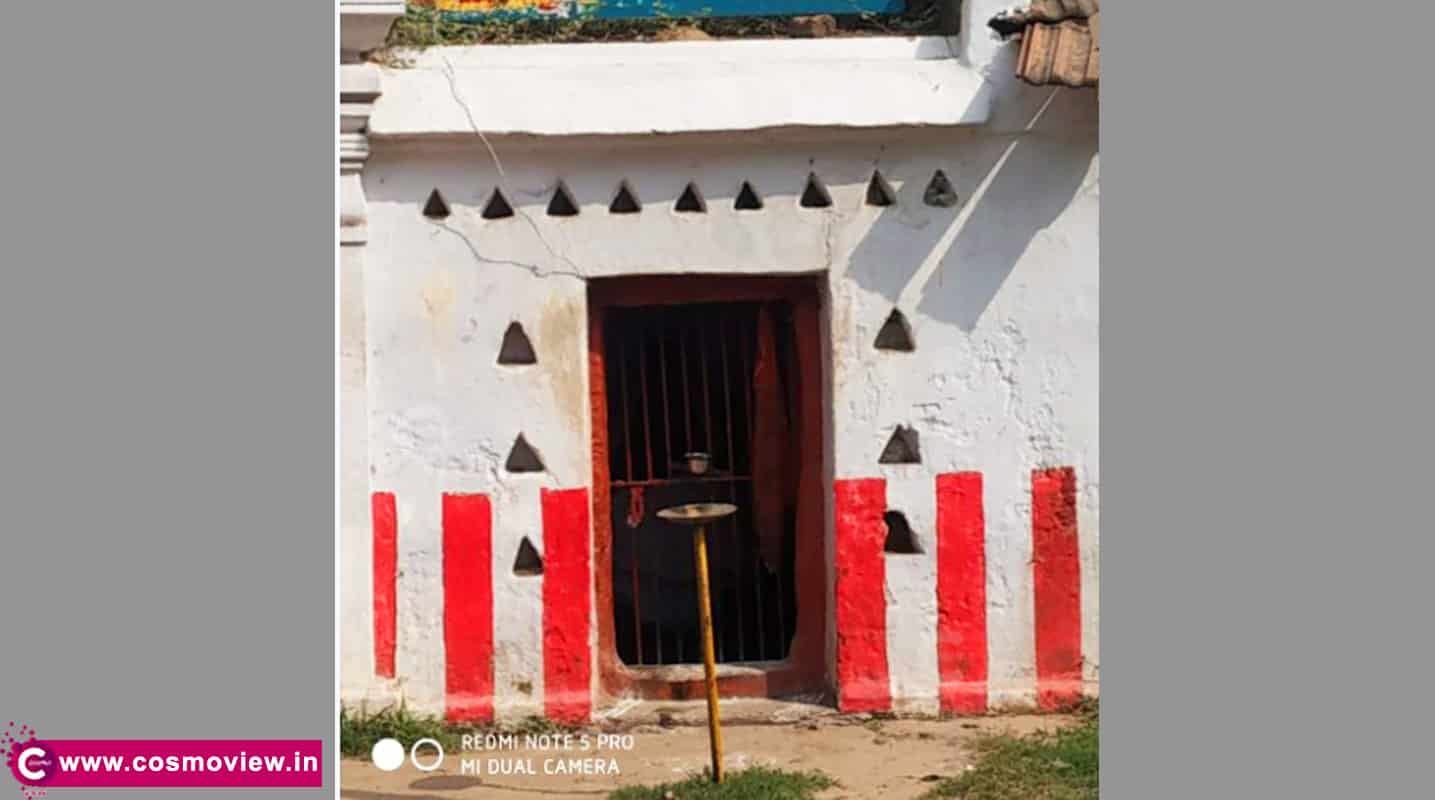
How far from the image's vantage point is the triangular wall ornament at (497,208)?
9.29 metres

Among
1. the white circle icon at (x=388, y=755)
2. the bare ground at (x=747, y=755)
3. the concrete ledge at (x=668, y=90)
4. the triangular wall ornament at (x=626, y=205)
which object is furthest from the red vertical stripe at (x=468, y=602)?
the concrete ledge at (x=668, y=90)

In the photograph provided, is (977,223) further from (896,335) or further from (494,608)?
(494,608)

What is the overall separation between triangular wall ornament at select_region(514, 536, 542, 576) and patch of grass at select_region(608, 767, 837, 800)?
1.21 meters

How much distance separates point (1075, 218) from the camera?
9391 millimetres

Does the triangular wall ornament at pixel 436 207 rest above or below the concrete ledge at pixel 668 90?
below

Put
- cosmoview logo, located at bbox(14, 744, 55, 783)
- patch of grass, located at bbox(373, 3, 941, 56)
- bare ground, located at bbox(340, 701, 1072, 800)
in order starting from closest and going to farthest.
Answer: cosmoview logo, located at bbox(14, 744, 55, 783) → bare ground, located at bbox(340, 701, 1072, 800) → patch of grass, located at bbox(373, 3, 941, 56)

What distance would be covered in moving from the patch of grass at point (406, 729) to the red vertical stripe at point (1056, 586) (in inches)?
75.8

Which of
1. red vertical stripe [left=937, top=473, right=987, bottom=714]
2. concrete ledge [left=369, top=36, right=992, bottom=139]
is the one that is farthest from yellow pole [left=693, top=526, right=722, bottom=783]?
concrete ledge [left=369, top=36, right=992, bottom=139]

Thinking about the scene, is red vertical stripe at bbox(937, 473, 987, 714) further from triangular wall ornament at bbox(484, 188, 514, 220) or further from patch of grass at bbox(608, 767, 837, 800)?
triangular wall ornament at bbox(484, 188, 514, 220)

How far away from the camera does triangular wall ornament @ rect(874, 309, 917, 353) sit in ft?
30.8

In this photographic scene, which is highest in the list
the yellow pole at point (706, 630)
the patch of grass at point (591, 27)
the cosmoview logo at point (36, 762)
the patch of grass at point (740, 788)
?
the patch of grass at point (591, 27)

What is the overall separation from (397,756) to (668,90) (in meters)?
2.76

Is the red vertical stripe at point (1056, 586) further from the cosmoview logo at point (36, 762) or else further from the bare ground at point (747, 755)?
the cosmoview logo at point (36, 762)

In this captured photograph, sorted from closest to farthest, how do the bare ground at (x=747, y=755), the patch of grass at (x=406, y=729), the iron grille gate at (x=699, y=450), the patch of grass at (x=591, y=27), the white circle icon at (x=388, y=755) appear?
the bare ground at (x=747, y=755) → the white circle icon at (x=388, y=755) → the patch of grass at (x=406, y=729) → the patch of grass at (x=591, y=27) → the iron grille gate at (x=699, y=450)
